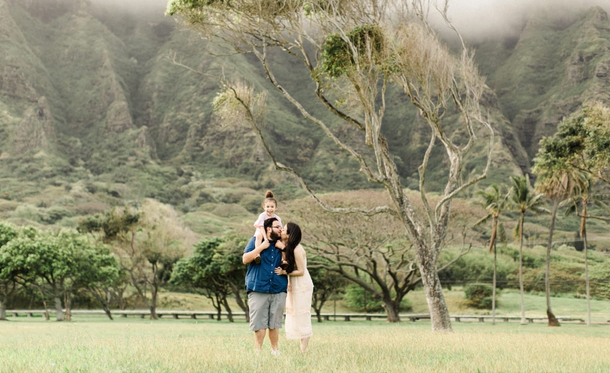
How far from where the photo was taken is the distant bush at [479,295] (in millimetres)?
58312

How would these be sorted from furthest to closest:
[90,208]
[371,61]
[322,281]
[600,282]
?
[90,208], [600,282], [322,281], [371,61]

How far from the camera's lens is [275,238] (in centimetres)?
780

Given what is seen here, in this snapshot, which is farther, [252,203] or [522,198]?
[252,203]

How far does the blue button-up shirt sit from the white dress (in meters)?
0.47

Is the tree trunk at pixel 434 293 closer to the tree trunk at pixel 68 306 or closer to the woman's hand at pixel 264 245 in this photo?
the woman's hand at pixel 264 245

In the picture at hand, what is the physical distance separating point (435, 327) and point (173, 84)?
160991 millimetres

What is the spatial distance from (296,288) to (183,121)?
152346 millimetres

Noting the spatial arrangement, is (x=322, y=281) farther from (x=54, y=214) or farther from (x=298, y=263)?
(x=54, y=214)

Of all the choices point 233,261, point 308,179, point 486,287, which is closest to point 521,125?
point 308,179

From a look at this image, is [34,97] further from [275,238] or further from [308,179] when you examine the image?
[275,238]

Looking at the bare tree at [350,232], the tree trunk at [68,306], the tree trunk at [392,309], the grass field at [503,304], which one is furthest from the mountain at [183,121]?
the tree trunk at [392,309]

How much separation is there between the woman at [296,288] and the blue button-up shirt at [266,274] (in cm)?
11

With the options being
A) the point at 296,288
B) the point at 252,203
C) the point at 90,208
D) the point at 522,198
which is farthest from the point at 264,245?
the point at 252,203

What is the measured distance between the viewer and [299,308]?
8258mm
